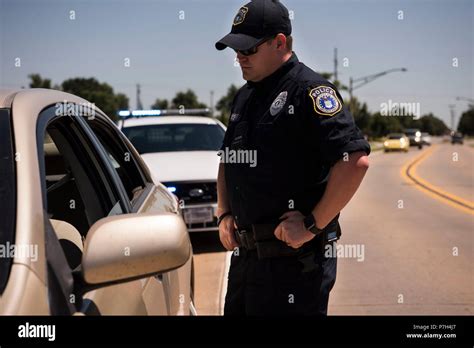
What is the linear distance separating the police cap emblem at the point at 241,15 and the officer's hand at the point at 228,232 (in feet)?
2.81

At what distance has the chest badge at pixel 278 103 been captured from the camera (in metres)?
2.54

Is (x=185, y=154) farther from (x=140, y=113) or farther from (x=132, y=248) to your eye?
(x=132, y=248)

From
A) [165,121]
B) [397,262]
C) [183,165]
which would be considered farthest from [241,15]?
[165,121]

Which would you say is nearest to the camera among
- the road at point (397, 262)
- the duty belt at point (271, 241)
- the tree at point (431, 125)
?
the duty belt at point (271, 241)

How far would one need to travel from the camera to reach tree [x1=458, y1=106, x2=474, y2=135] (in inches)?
5758

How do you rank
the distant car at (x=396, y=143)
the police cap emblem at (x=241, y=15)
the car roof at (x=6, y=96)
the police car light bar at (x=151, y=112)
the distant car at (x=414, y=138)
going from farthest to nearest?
1. the distant car at (x=414, y=138)
2. the distant car at (x=396, y=143)
3. the police car light bar at (x=151, y=112)
4. the police cap emblem at (x=241, y=15)
5. the car roof at (x=6, y=96)

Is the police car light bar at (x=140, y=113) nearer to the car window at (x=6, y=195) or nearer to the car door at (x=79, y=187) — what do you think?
the car door at (x=79, y=187)

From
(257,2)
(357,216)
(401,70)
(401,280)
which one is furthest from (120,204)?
(401,70)

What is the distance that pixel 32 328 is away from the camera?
1.56 metres

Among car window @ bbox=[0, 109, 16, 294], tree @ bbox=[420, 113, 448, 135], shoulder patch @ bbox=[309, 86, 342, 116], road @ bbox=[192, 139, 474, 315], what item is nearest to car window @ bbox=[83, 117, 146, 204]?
shoulder patch @ bbox=[309, 86, 342, 116]

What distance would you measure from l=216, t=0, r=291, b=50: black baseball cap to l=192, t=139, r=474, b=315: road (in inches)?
121

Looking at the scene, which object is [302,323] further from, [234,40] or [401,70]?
[401,70]

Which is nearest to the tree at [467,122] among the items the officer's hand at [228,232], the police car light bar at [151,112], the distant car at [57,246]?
the police car light bar at [151,112]

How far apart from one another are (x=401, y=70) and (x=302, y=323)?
48.7 m
